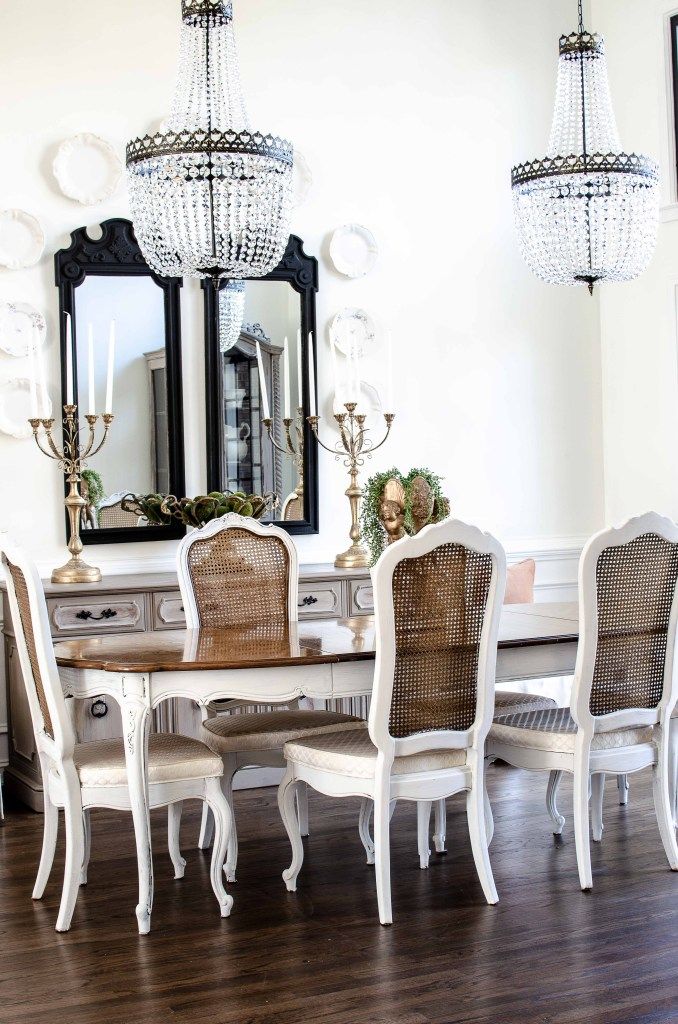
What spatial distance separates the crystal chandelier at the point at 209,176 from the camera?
3.46 m

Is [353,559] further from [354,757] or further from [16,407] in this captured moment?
[354,757]

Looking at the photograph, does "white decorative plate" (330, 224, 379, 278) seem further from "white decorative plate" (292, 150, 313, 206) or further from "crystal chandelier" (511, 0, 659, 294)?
"crystal chandelier" (511, 0, 659, 294)

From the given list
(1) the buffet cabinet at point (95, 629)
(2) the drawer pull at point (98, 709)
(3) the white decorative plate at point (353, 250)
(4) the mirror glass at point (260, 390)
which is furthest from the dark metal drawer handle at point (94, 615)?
(3) the white decorative plate at point (353, 250)

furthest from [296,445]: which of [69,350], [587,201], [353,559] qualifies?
[587,201]

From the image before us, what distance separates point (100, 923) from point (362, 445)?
2695 millimetres

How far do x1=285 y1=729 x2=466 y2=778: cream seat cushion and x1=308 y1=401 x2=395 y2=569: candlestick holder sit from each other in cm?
177

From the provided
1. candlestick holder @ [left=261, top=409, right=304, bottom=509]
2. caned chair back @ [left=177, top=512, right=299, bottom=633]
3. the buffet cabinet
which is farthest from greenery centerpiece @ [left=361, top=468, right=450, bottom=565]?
candlestick holder @ [left=261, top=409, right=304, bottom=509]

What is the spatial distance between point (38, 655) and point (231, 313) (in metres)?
2.36

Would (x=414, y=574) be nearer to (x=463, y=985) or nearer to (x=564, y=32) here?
(x=463, y=985)

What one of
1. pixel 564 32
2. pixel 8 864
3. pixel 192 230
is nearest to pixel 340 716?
pixel 8 864

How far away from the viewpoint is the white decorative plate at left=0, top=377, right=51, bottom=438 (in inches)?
194

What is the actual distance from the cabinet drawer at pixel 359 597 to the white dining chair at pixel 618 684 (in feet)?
4.51

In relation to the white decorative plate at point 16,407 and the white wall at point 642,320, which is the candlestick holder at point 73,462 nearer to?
the white decorative plate at point 16,407

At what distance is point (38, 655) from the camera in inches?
129
